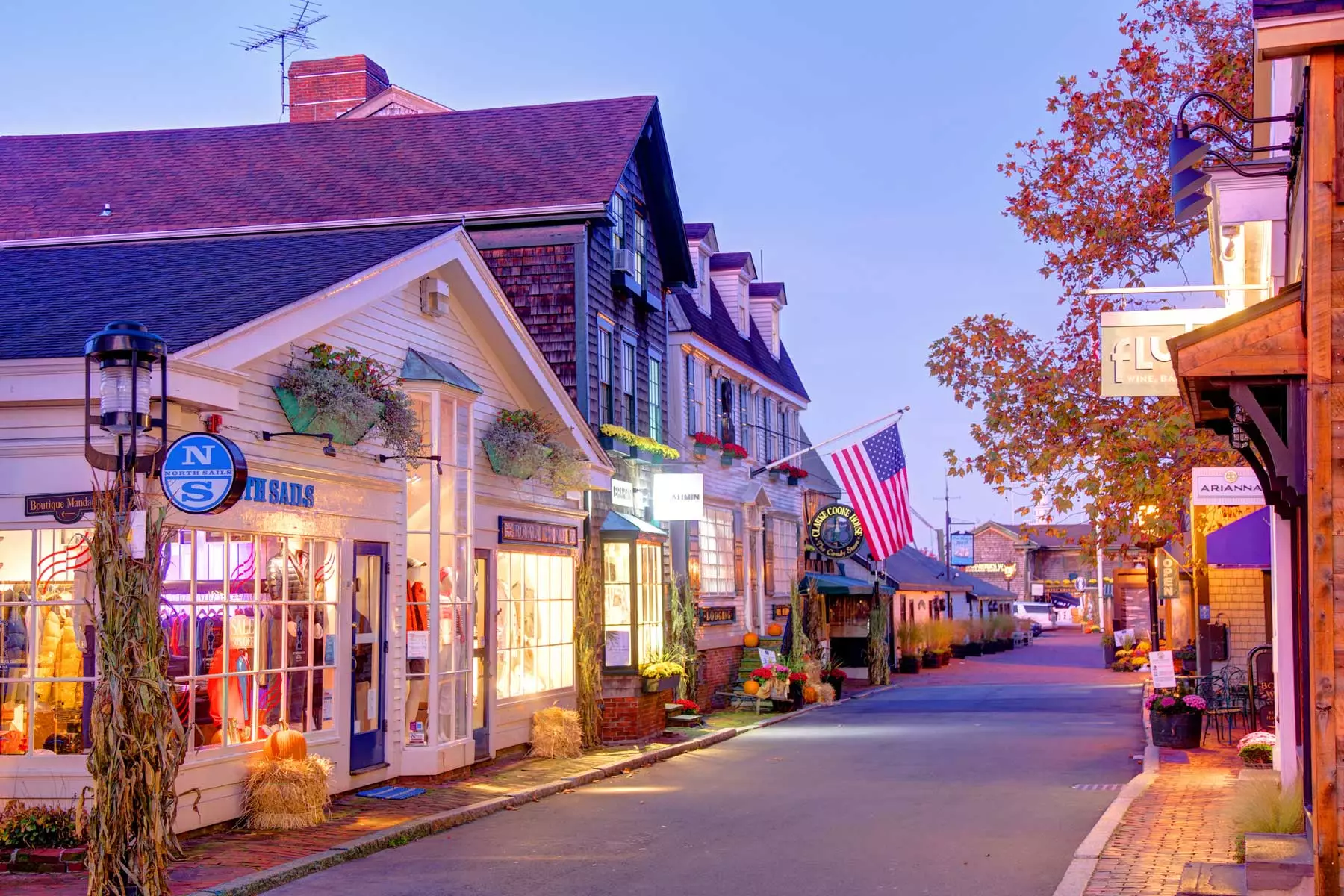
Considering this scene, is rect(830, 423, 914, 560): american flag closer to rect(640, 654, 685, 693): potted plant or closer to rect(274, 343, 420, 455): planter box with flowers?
rect(640, 654, 685, 693): potted plant

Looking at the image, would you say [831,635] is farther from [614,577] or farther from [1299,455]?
[1299,455]

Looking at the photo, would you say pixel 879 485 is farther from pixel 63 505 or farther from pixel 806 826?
pixel 63 505

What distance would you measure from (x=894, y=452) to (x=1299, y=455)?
22.9 meters

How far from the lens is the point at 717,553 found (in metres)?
29.4

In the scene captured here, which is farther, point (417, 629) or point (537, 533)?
point (537, 533)

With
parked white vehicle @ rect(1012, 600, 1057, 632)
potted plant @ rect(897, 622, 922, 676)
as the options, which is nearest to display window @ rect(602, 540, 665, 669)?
potted plant @ rect(897, 622, 922, 676)

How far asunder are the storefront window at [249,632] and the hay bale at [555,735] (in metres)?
4.49

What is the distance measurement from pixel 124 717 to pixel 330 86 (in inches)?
936

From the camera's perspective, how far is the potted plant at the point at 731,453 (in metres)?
29.5

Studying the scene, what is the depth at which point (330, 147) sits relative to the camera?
84.7ft

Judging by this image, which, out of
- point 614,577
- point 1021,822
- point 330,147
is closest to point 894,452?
point 614,577

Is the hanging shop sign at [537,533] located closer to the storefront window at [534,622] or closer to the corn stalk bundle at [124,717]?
the storefront window at [534,622]

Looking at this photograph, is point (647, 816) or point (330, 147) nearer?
point (647, 816)

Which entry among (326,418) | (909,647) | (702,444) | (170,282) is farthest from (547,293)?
(909,647)
